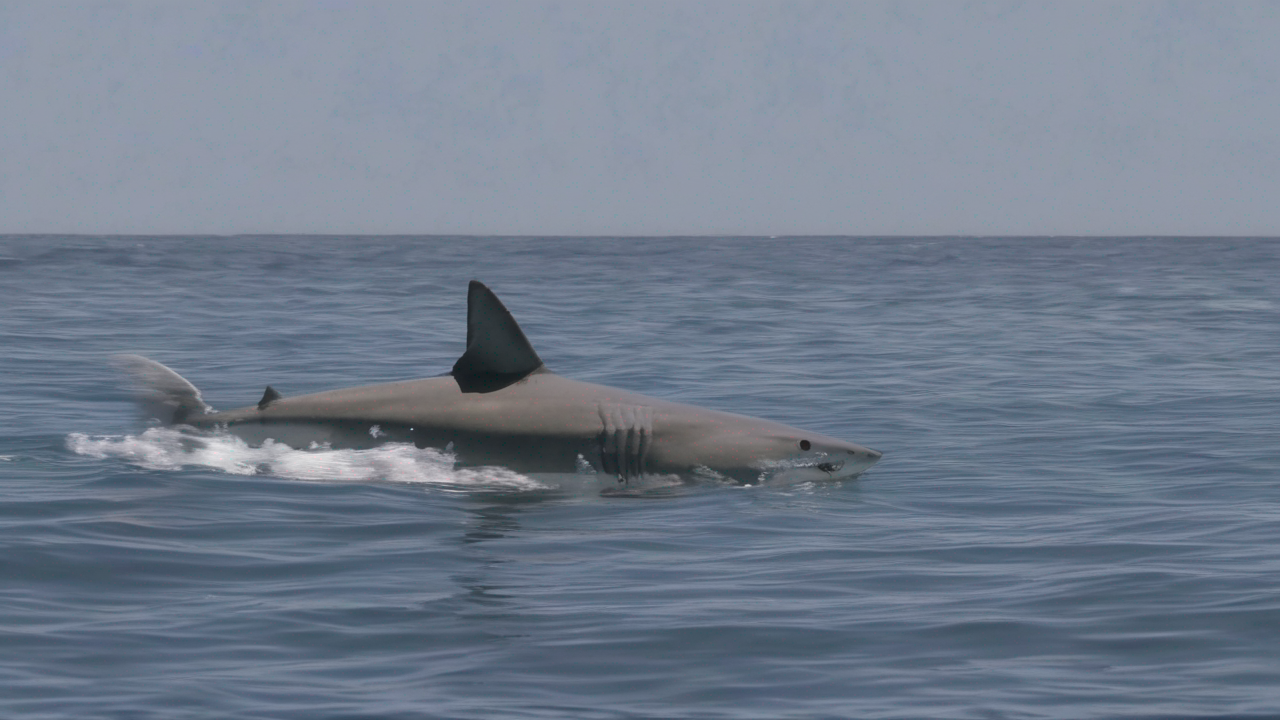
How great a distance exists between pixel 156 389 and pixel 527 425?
3.64 m

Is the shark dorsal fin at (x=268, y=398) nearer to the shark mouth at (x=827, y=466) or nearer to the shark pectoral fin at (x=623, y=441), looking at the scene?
the shark pectoral fin at (x=623, y=441)

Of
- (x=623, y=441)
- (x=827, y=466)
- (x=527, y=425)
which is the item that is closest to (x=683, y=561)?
(x=623, y=441)

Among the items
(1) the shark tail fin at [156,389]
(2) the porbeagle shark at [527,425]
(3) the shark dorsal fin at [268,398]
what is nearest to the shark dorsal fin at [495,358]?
(2) the porbeagle shark at [527,425]

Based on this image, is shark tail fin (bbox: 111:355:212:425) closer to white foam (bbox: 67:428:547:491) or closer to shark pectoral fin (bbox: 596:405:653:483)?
white foam (bbox: 67:428:547:491)

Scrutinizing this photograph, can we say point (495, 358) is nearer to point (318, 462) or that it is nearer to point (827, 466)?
point (318, 462)

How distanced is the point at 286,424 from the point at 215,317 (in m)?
23.4

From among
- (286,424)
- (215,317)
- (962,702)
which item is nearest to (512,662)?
(962,702)

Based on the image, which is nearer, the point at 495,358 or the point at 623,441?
the point at 623,441

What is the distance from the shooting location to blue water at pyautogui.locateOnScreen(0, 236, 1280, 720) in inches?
303

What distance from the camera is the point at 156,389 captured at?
15008 mm

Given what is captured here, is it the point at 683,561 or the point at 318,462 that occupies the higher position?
the point at 318,462

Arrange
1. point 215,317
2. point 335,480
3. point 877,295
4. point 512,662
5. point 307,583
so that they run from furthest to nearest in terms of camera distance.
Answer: point 877,295 < point 215,317 < point 335,480 < point 307,583 < point 512,662

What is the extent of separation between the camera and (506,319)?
44.9 feet

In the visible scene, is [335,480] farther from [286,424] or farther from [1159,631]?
[1159,631]
